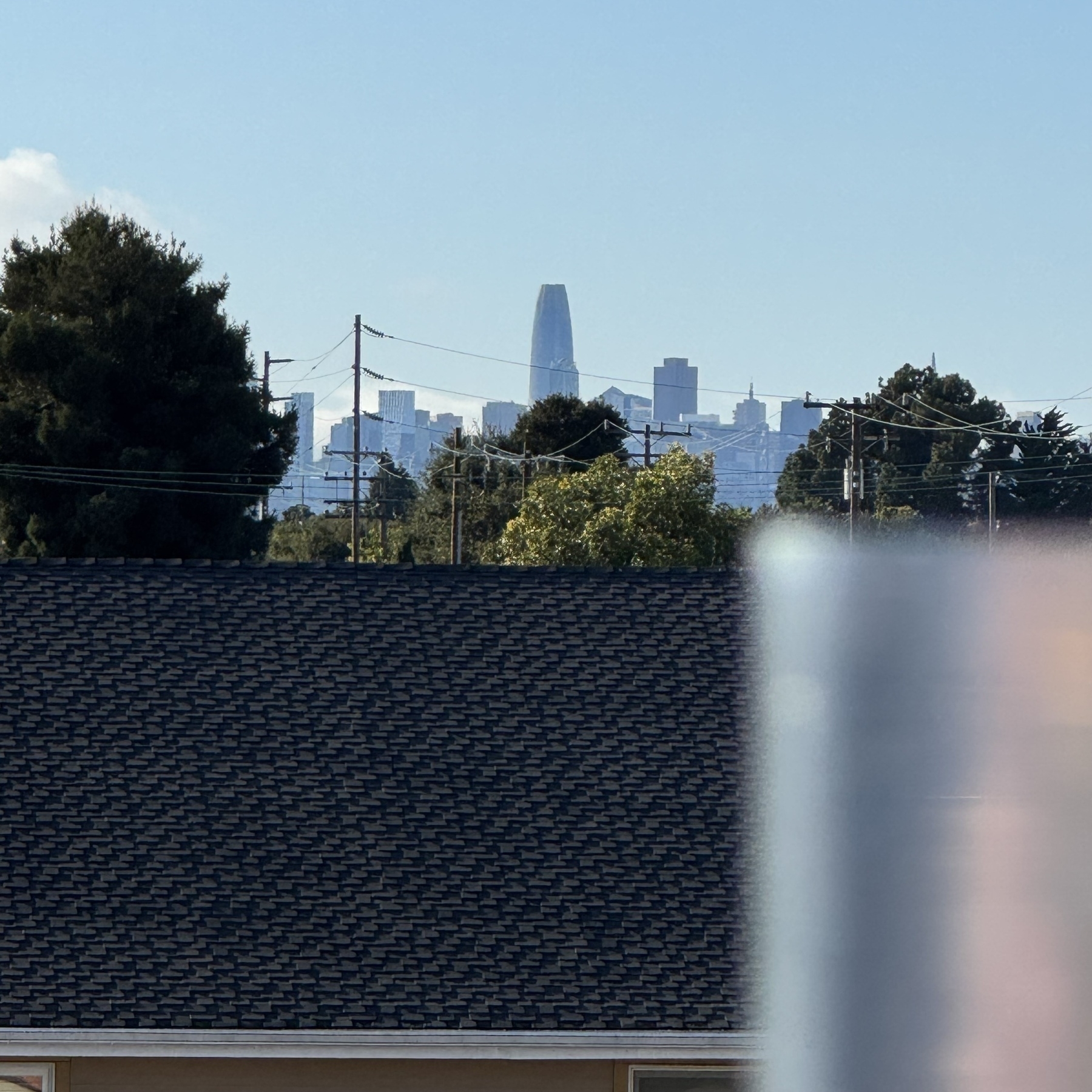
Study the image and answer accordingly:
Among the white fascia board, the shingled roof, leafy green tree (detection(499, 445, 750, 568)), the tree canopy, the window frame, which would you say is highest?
the tree canopy


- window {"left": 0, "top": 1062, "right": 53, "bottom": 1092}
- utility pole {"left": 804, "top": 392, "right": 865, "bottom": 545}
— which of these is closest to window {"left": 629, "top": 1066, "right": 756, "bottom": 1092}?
window {"left": 0, "top": 1062, "right": 53, "bottom": 1092}

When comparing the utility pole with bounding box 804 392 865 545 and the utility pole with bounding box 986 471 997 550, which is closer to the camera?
the utility pole with bounding box 986 471 997 550

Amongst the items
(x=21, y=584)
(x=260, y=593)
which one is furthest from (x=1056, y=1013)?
(x=21, y=584)

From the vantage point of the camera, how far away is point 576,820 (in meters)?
13.4

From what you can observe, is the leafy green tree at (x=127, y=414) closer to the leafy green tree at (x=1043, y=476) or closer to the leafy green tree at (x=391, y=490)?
the leafy green tree at (x=1043, y=476)

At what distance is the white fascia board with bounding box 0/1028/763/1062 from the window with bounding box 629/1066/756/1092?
354 millimetres

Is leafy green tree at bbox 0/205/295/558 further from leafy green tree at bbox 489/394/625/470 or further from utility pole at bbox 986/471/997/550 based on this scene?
leafy green tree at bbox 489/394/625/470

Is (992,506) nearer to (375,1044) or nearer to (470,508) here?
(470,508)

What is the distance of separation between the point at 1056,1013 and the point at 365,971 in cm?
765

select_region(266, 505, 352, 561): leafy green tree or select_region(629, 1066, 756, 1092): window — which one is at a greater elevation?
select_region(266, 505, 352, 561): leafy green tree

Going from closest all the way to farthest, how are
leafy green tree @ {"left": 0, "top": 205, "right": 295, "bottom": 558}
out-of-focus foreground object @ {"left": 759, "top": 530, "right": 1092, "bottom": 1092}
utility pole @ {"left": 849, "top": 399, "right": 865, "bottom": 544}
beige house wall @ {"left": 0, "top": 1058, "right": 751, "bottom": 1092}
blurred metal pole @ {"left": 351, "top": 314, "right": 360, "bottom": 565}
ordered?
1. out-of-focus foreground object @ {"left": 759, "top": 530, "right": 1092, "bottom": 1092}
2. beige house wall @ {"left": 0, "top": 1058, "right": 751, "bottom": 1092}
3. utility pole @ {"left": 849, "top": 399, "right": 865, "bottom": 544}
4. leafy green tree @ {"left": 0, "top": 205, "right": 295, "bottom": 558}
5. blurred metal pole @ {"left": 351, "top": 314, "right": 360, "bottom": 565}

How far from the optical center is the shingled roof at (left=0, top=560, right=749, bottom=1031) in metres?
11.8

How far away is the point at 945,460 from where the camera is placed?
8100 cm

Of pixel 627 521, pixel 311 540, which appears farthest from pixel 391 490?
pixel 627 521
